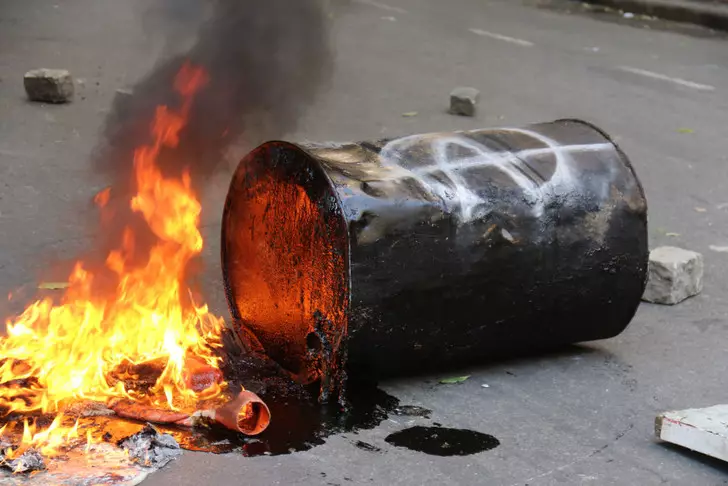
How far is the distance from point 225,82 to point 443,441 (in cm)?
266

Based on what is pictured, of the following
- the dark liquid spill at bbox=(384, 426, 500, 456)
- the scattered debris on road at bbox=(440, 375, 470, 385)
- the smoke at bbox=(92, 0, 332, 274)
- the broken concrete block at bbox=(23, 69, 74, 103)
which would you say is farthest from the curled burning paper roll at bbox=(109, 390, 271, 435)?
the broken concrete block at bbox=(23, 69, 74, 103)

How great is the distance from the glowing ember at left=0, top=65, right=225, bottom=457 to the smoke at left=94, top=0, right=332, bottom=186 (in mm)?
146

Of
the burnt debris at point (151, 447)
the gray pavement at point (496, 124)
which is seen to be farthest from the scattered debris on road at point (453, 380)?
the burnt debris at point (151, 447)

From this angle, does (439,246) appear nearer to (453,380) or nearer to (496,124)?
(453,380)

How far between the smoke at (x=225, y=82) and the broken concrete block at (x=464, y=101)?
8.19 ft

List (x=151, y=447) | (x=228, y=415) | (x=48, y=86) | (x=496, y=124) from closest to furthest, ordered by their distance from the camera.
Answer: (x=151, y=447)
(x=228, y=415)
(x=48, y=86)
(x=496, y=124)

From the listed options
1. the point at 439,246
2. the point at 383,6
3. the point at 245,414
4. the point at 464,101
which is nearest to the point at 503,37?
the point at 383,6

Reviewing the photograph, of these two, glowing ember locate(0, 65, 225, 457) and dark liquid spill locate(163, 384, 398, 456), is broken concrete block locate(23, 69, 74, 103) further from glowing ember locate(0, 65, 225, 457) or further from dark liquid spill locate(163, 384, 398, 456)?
dark liquid spill locate(163, 384, 398, 456)

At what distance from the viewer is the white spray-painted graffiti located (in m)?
3.91

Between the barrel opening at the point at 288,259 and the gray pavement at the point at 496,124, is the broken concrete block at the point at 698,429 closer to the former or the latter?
the gray pavement at the point at 496,124

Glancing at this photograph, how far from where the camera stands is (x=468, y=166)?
4.06 m

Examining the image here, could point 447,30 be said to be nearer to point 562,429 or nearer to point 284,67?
point 284,67

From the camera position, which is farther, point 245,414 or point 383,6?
point 383,6

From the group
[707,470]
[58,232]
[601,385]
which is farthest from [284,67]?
[707,470]
